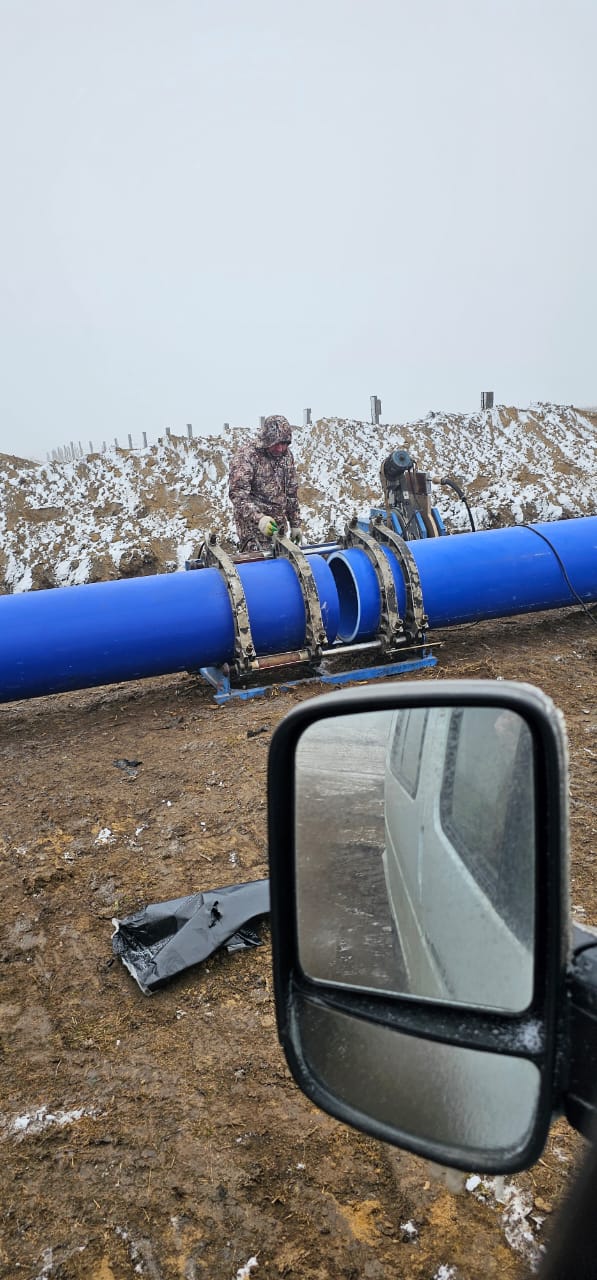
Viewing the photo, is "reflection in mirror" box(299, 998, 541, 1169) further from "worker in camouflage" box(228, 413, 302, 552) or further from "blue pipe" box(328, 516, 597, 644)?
"worker in camouflage" box(228, 413, 302, 552)

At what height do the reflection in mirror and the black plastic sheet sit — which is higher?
the reflection in mirror

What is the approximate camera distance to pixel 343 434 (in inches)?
806

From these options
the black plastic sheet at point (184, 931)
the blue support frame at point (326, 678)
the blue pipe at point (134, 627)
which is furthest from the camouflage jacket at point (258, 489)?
the black plastic sheet at point (184, 931)

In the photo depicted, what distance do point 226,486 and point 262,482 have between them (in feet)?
36.2

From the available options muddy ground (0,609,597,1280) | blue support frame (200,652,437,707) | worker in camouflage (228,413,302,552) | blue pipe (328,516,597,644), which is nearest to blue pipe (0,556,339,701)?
blue support frame (200,652,437,707)

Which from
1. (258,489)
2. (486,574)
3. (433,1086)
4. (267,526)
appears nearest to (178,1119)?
(433,1086)

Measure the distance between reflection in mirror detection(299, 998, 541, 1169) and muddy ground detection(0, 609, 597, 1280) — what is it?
47 centimetres

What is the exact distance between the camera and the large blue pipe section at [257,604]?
5004mm

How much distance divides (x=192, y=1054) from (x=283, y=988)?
4.39ft

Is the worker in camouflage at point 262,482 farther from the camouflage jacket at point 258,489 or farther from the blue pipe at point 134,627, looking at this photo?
the blue pipe at point 134,627

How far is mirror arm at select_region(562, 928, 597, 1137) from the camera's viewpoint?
0.80m

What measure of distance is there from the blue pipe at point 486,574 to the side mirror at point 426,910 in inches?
183

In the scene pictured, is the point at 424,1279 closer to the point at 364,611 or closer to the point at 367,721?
the point at 367,721

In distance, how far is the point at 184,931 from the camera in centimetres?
261
